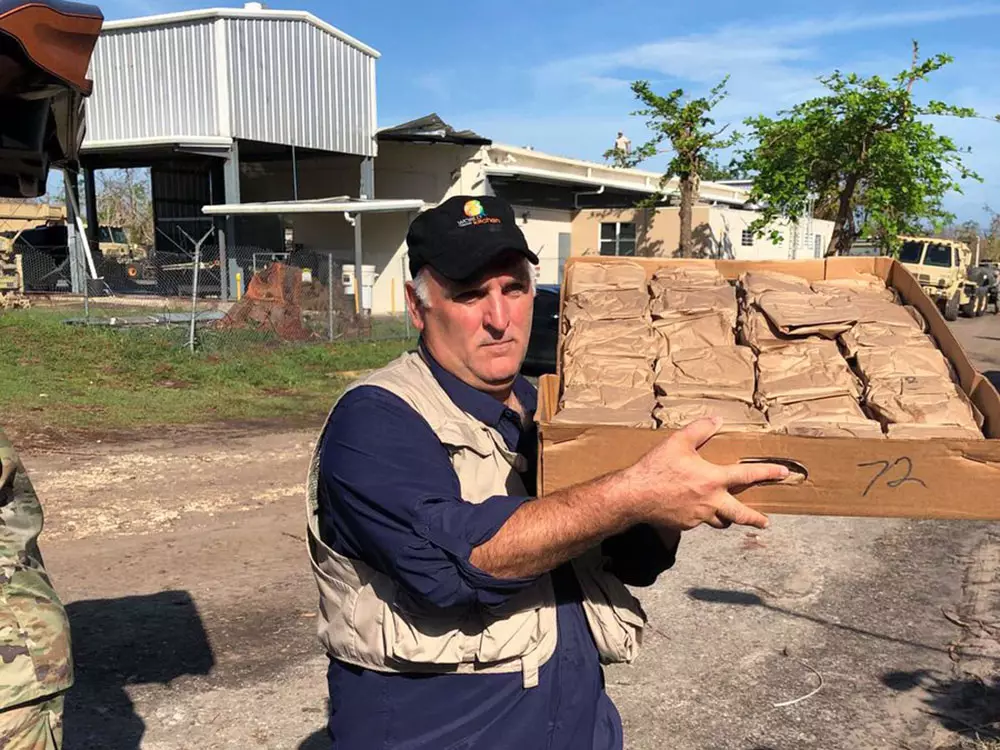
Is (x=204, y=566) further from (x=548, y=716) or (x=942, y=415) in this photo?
(x=942, y=415)

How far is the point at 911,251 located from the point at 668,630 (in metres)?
25.0

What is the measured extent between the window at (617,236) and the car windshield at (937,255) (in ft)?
29.8

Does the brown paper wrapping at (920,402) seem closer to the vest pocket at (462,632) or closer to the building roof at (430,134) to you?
the vest pocket at (462,632)

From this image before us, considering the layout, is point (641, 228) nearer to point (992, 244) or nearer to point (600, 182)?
point (600, 182)

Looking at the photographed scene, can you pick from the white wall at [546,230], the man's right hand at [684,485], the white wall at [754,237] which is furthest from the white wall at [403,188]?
the man's right hand at [684,485]

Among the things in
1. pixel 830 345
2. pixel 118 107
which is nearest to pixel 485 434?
pixel 830 345

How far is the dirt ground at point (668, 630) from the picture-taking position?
12.3ft

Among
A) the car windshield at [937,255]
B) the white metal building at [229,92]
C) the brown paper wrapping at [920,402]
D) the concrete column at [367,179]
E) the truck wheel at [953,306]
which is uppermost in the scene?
the white metal building at [229,92]

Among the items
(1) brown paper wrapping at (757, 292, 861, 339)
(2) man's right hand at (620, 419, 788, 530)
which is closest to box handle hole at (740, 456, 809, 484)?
(2) man's right hand at (620, 419, 788, 530)

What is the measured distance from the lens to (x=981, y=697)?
13.1 feet

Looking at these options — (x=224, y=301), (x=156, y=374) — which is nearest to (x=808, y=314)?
(x=156, y=374)

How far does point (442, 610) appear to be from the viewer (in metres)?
1.52

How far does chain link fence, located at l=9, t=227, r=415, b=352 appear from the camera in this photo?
48.9ft

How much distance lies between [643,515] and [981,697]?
3.52 metres
